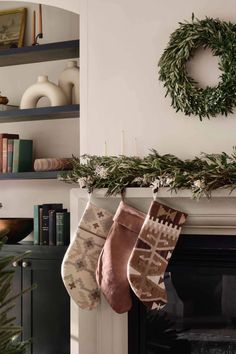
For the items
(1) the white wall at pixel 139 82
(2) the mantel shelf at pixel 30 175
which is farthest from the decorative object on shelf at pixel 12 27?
(2) the mantel shelf at pixel 30 175

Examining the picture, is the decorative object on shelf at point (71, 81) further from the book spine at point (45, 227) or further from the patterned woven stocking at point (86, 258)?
the patterned woven stocking at point (86, 258)

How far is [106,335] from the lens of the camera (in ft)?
10.1

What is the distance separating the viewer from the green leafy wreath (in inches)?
109

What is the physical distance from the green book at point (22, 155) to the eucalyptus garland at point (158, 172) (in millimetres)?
544

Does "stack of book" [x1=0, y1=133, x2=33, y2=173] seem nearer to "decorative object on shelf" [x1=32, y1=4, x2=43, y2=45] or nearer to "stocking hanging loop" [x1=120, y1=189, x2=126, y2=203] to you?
"decorative object on shelf" [x1=32, y1=4, x2=43, y2=45]

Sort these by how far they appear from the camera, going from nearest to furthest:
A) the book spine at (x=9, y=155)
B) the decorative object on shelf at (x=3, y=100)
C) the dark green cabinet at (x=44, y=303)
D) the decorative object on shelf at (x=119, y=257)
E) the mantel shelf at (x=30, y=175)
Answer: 1. the decorative object on shelf at (x=119, y=257)
2. the dark green cabinet at (x=44, y=303)
3. the mantel shelf at (x=30, y=175)
4. the book spine at (x=9, y=155)
5. the decorative object on shelf at (x=3, y=100)

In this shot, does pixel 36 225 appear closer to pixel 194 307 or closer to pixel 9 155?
pixel 9 155

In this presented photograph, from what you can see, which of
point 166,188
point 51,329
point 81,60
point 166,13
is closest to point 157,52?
point 166,13

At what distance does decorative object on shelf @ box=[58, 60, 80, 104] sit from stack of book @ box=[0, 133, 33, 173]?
381 mm

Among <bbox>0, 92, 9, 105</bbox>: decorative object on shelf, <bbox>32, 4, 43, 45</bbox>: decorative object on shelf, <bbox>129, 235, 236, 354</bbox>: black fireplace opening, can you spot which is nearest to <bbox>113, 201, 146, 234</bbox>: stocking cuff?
<bbox>129, 235, 236, 354</bbox>: black fireplace opening

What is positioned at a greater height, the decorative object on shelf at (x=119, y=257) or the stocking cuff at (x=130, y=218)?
the stocking cuff at (x=130, y=218)

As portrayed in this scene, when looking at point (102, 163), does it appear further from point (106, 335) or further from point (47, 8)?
point (47, 8)

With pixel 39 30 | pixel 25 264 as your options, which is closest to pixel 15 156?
pixel 25 264

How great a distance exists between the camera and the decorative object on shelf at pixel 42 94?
134 inches
